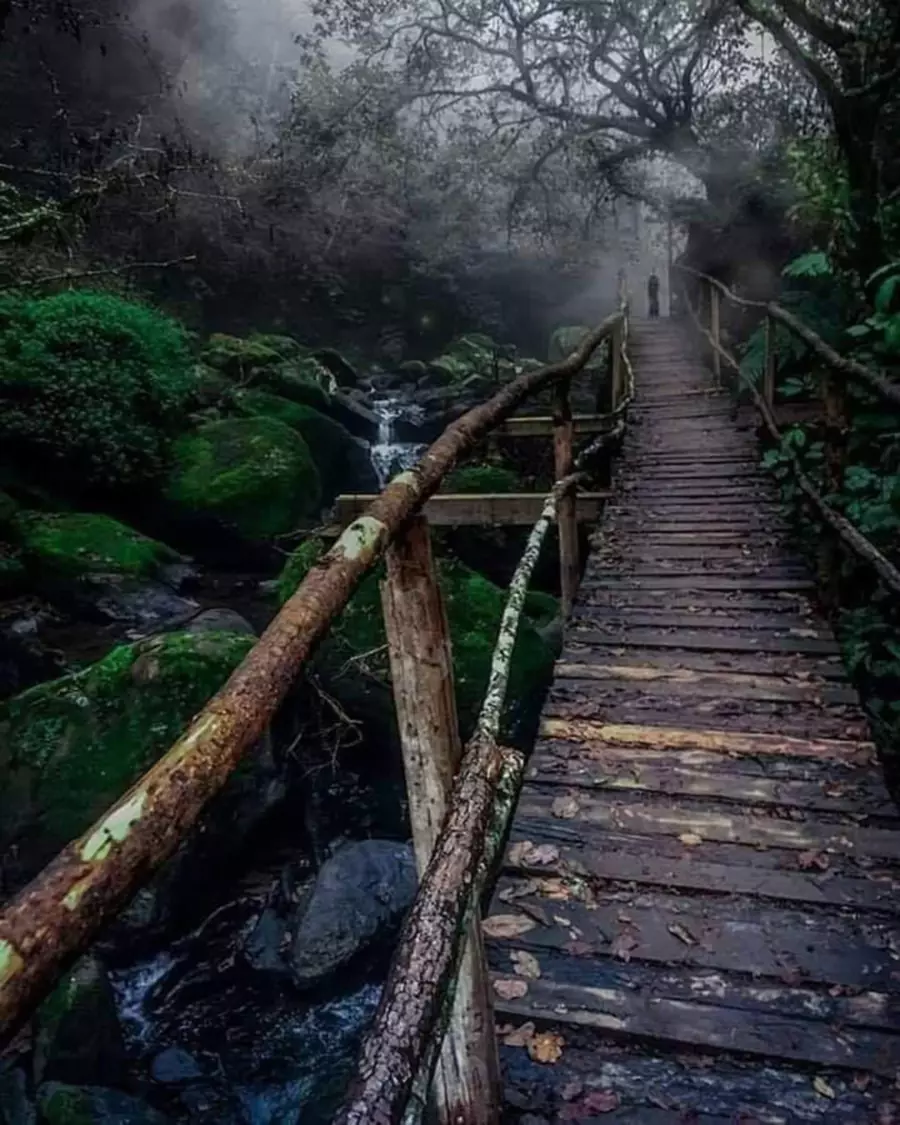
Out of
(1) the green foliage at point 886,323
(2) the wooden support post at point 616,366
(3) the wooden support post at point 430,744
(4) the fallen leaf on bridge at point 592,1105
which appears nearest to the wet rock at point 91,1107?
(4) the fallen leaf on bridge at point 592,1105

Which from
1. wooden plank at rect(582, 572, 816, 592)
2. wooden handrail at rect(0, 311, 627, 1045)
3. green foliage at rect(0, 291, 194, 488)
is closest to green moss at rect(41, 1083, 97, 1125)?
wooden plank at rect(582, 572, 816, 592)

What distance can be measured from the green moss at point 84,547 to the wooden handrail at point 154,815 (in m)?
8.02

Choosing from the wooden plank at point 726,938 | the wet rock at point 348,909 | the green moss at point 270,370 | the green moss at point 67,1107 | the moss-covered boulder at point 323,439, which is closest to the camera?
the wooden plank at point 726,938

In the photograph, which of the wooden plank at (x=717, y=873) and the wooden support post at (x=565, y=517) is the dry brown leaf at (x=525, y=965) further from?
the wooden support post at (x=565, y=517)

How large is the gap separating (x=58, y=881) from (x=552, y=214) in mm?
21611

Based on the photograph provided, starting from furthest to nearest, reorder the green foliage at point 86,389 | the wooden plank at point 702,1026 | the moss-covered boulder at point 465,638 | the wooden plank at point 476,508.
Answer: the green foliage at point 86,389, the moss-covered boulder at point 465,638, the wooden plank at point 476,508, the wooden plank at point 702,1026

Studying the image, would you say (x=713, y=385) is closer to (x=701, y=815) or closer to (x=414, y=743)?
(x=701, y=815)

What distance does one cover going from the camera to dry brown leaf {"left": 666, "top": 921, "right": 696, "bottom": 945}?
7.32ft

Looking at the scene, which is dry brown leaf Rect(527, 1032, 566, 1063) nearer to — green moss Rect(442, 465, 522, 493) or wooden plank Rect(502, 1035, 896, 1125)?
wooden plank Rect(502, 1035, 896, 1125)

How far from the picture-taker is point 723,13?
437 inches

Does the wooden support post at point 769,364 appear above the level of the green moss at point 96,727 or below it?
above

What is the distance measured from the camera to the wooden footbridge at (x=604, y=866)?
84 cm

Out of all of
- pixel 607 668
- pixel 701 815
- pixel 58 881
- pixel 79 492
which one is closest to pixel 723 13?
pixel 79 492

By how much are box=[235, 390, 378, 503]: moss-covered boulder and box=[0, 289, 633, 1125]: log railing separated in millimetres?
9763
